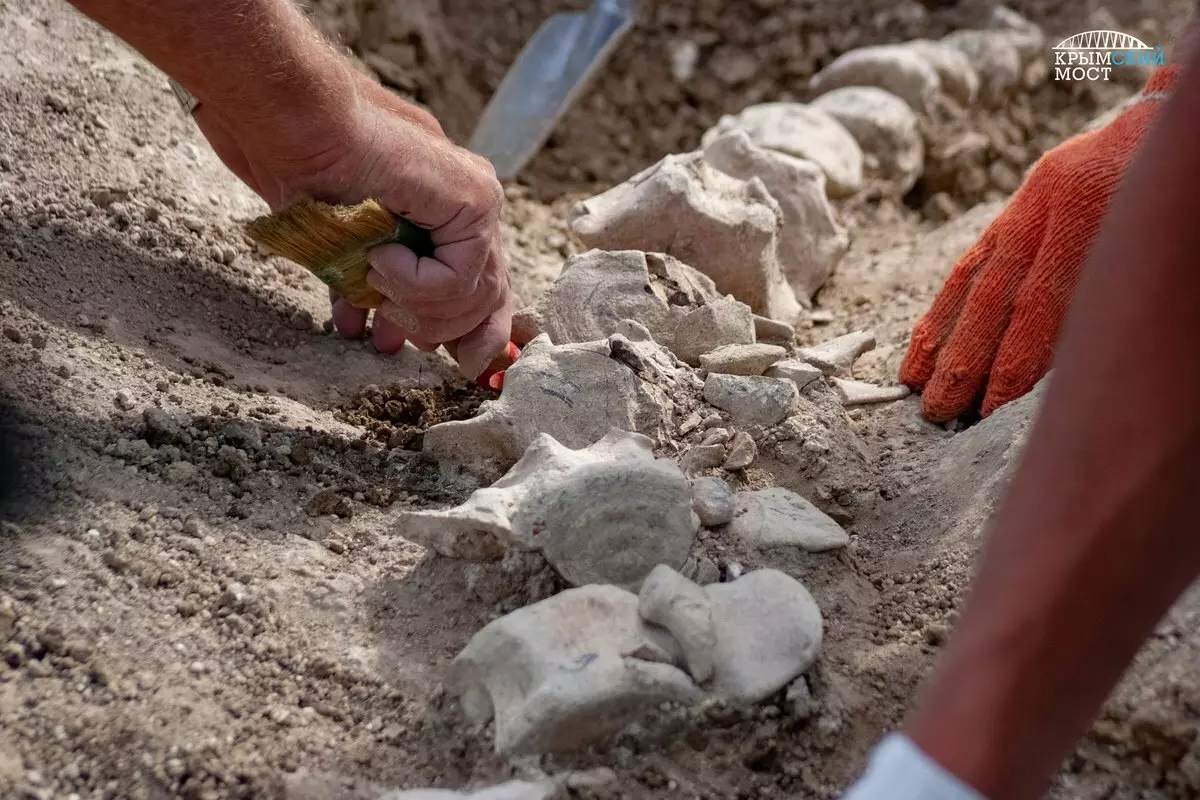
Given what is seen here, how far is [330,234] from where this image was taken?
1.57 meters

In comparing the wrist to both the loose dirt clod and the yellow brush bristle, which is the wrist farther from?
the loose dirt clod

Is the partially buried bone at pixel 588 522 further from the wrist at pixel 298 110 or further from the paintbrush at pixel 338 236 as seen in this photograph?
the wrist at pixel 298 110

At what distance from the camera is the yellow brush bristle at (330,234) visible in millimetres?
1552

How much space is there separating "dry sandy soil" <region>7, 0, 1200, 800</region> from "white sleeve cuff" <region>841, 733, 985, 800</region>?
28 centimetres

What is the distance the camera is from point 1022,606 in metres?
0.78

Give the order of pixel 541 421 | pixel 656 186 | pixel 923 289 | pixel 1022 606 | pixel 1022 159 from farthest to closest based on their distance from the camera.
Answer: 1. pixel 1022 159
2. pixel 923 289
3. pixel 656 186
4. pixel 541 421
5. pixel 1022 606

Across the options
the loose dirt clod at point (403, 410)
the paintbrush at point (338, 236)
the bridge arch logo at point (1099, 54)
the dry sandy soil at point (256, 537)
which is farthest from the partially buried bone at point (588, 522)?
the bridge arch logo at point (1099, 54)

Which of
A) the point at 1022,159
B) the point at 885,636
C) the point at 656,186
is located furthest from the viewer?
the point at 1022,159

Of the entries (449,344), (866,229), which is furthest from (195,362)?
(866,229)

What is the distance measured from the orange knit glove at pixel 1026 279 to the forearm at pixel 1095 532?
0.92 m

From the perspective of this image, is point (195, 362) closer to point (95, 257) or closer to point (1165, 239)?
point (95, 257)

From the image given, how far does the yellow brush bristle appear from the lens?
1.55 meters

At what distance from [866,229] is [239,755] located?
2245 mm

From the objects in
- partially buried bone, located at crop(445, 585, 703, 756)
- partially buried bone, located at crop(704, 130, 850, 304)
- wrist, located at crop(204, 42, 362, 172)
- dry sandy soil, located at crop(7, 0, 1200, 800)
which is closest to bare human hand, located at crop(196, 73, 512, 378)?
wrist, located at crop(204, 42, 362, 172)
